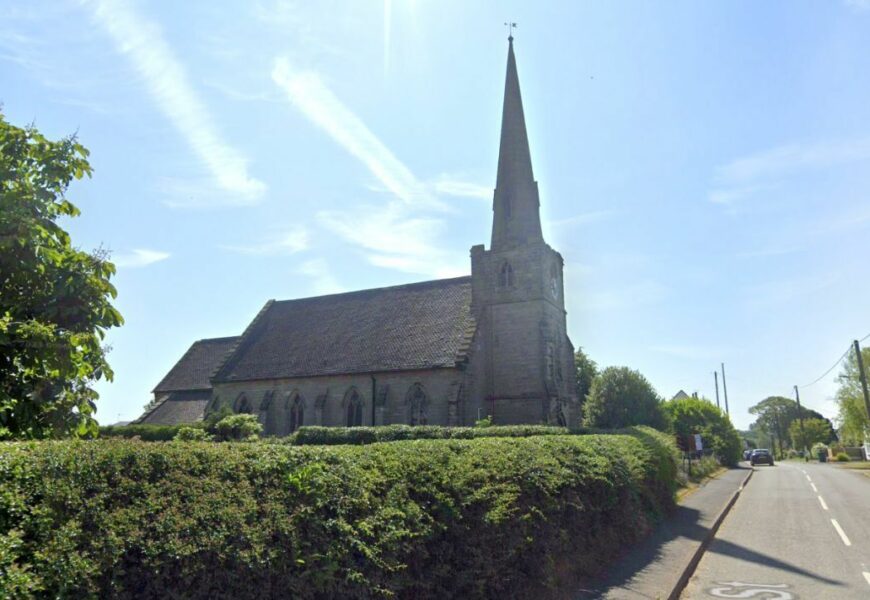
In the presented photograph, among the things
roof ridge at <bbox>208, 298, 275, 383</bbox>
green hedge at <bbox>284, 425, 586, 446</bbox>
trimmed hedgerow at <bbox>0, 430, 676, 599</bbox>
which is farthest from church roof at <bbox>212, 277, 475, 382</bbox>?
trimmed hedgerow at <bbox>0, 430, 676, 599</bbox>

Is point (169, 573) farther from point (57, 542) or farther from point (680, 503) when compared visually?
point (680, 503)

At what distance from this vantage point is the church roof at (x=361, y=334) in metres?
33.3

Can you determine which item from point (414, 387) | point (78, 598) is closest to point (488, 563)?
point (78, 598)

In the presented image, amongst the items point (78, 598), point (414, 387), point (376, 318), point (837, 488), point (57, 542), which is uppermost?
point (376, 318)

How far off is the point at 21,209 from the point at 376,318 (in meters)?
32.7

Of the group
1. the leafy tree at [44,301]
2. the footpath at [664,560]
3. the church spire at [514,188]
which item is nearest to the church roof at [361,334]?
the church spire at [514,188]

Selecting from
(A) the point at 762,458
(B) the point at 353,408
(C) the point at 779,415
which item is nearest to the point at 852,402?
(A) the point at 762,458

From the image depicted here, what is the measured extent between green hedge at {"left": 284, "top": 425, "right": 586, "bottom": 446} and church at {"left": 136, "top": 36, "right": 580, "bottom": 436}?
5868 millimetres

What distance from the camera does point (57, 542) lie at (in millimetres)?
3412

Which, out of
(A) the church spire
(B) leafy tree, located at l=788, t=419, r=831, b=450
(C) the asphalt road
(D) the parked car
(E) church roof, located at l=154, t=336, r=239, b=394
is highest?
(A) the church spire

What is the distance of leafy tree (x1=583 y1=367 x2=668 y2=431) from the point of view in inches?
1448

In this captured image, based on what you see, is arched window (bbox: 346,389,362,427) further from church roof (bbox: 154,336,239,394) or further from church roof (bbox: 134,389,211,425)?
church roof (bbox: 154,336,239,394)

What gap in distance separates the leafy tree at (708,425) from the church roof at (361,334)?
Result: 2183cm

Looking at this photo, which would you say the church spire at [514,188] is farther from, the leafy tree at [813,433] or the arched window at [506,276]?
the leafy tree at [813,433]
